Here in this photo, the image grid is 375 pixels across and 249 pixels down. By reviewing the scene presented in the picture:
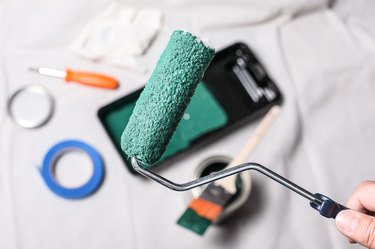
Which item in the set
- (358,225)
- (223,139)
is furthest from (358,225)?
(223,139)

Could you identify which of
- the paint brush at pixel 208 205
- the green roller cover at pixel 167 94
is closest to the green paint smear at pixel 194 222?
the paint brush at pixel 208 205

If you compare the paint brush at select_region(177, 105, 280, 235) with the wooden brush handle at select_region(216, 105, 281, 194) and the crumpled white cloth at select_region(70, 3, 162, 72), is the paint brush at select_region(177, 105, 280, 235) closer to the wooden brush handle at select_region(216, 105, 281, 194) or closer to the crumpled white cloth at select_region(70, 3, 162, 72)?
the wooden brush handle at select_region(216, 105, 281, 194)

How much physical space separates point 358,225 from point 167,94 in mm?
192

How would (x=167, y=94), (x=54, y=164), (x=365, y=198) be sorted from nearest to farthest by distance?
1. (x=167, y=94)
2. (x=365, y=198)
3. (x=54, y=164)

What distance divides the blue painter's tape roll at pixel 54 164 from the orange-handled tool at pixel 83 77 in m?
0.08

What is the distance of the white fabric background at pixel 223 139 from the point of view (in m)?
0.56

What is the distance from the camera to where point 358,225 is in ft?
1.29

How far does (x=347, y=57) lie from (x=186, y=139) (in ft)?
A: 0.82

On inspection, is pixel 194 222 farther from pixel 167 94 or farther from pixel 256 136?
pixel 167 94

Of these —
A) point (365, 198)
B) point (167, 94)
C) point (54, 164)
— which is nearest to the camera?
point (167, 94)

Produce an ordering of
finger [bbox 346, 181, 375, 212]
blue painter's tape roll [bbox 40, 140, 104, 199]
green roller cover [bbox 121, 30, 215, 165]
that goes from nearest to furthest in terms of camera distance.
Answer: green roller cover [bbox 121, 30, 215, 165] → finger [bbox 346, 181, 375, 212] → blue painter's tape roll [bbox 40, 140, 104, 199]

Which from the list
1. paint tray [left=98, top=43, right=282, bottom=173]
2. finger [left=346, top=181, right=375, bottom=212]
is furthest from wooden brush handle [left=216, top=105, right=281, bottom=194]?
finger [left=346, top=181, right=375, bottom=212]

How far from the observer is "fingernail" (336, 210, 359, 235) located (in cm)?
40

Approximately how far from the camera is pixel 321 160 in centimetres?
60
